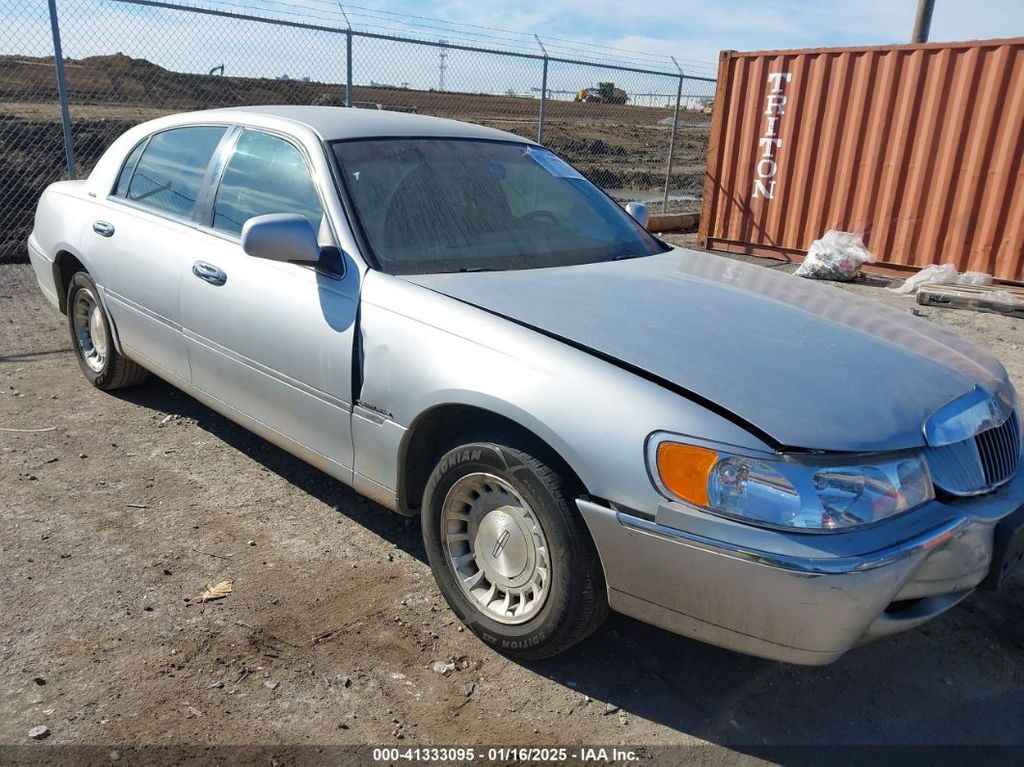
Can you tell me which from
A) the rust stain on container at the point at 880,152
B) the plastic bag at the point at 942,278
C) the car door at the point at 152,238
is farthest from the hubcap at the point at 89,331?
the rust stain on container at the point at 880,152

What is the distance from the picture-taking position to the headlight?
2.12 m

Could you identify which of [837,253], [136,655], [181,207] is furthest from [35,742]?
[837,253]

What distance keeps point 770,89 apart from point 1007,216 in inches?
128

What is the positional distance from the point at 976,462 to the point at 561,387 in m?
1.28

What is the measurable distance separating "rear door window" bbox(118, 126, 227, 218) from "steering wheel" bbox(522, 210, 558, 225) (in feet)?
5.00

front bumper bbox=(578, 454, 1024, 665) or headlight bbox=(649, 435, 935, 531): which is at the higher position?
headlight bbox=(649, 435, 935, 531)

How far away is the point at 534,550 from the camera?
8.54ft

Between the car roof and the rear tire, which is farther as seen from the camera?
the rear tire

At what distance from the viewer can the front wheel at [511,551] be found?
2432mm

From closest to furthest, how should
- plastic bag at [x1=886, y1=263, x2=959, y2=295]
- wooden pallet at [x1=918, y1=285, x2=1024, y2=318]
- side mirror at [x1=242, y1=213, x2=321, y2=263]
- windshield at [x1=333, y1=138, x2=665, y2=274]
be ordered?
side mirror at [x1=242, y1=213, x2=321, y2=263]
windshield at [x1=333, y1=138, x2=665, y2=274]
wooden pallet at [x1=918, y1=285, x2=1024, y2=318]
plastic bag at [x1=886, y1=263, x2=959, y2=295]

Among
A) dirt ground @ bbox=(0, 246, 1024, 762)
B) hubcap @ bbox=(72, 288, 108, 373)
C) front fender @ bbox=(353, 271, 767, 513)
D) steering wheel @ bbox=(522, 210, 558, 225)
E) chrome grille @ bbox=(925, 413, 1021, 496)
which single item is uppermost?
steering wheel @ bbox=(522, 210, 558, 225)

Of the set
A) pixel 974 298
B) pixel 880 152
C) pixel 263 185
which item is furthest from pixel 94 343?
pixel 880 152

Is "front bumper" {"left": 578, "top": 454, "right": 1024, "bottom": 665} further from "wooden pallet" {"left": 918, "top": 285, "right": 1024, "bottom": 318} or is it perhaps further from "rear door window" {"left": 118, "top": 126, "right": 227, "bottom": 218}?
"wooden pallet" {"left": 918, "top": 285, "right": 1024, "bottom": 318}

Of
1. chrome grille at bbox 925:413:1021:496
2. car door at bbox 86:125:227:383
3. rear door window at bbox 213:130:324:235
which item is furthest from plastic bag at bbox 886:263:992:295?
car door at bbox 86:125:227:383
